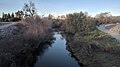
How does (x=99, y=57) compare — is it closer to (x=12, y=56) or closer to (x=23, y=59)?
(x=23, y=59)

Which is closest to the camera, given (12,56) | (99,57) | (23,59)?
(12,56)

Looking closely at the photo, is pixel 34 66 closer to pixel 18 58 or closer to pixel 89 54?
pixel 18 58

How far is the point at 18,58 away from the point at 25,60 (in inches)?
56.6

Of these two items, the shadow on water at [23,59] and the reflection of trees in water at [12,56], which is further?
the shadow on water at [23,59]

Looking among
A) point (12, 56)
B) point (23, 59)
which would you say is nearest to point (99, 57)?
point (23, 59)

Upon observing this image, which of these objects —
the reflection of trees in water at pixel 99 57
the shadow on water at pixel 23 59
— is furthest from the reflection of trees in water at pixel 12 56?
the reflection of trees in water at pixel 99 57

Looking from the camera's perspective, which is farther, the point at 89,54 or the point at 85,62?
the point at 89,54

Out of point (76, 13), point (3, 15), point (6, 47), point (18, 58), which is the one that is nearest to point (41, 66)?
point (18, 58)

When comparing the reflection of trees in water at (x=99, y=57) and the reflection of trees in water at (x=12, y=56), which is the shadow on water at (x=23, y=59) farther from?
the reflection of trees in water at (x=99, y=57)

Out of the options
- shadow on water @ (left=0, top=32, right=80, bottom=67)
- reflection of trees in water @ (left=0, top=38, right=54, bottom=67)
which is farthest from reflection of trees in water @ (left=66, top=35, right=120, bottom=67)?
reflection of trees in water @ (left=0, top=38, right=54, bottom=67)

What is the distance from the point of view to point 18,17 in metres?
62.8

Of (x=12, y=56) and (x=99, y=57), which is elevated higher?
(x=12, y=56)

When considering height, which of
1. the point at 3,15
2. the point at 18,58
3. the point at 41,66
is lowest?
the point at 41,66

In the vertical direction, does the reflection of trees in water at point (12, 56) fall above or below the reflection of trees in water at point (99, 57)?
above
